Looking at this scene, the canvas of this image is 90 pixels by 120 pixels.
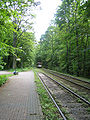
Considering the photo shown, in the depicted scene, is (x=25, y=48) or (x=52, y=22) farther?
(x=52, y=22)

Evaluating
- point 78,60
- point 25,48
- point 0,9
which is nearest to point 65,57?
point 78,60

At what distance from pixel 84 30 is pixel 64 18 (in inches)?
411

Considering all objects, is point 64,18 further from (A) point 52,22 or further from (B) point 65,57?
(A) point 52,22

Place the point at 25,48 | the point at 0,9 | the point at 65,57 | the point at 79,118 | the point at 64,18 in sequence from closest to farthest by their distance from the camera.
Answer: the point at 79,118, the point at 0,9, the point at 65,57, the point at 64,18, the point at 25,48

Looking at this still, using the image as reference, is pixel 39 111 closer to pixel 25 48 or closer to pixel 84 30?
pixel 84 30

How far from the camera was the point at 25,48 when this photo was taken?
103 feet

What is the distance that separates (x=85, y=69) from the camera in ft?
54.2

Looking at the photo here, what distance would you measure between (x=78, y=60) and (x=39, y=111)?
14.3 meters

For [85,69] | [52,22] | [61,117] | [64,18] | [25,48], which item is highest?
[52,22]

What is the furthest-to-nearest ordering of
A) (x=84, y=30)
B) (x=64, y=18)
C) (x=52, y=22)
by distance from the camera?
(x=52, y=22) → (x=64, y=18) → (x=84, y=30)

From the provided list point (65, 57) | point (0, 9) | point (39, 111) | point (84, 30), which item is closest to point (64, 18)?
point (65, 57)

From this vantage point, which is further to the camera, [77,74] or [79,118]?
[77,74]

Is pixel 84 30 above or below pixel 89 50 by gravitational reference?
above

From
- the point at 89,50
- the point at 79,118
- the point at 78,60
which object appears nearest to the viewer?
the point at 79,118
